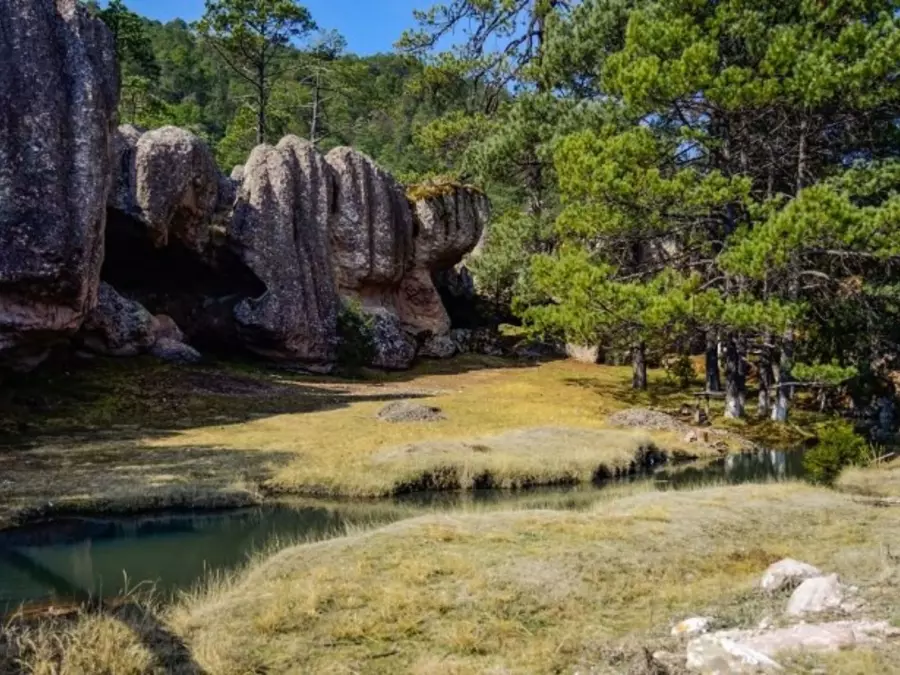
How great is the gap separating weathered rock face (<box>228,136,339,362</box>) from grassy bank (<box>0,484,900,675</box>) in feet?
81.1

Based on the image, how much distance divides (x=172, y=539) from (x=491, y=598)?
7.35 metres

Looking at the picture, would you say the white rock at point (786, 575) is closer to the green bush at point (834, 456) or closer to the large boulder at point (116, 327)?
the green bush at point (834, 456)

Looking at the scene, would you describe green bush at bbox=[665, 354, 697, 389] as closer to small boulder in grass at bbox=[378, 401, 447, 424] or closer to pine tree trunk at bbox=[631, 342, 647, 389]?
pine tree trunk at bbox=[631, 342, 647, 389]

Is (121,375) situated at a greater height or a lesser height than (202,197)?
lesser

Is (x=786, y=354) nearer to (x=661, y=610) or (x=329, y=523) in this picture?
(x=329, y=523)

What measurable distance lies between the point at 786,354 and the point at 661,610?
69.5ft

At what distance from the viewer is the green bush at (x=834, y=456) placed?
71.3ft

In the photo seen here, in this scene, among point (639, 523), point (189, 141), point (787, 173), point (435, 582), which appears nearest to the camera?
point (435, 582)

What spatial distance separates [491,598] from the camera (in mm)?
10406

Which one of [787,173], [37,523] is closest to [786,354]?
[787,173]

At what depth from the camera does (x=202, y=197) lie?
35.1 m

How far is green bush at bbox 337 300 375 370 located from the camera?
40406 mm

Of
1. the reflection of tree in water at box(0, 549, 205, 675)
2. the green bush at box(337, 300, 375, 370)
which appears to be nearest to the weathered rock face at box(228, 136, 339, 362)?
the green bush at box(337, 300, 375, 370)

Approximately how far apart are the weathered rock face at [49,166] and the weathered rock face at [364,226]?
56.1ft
